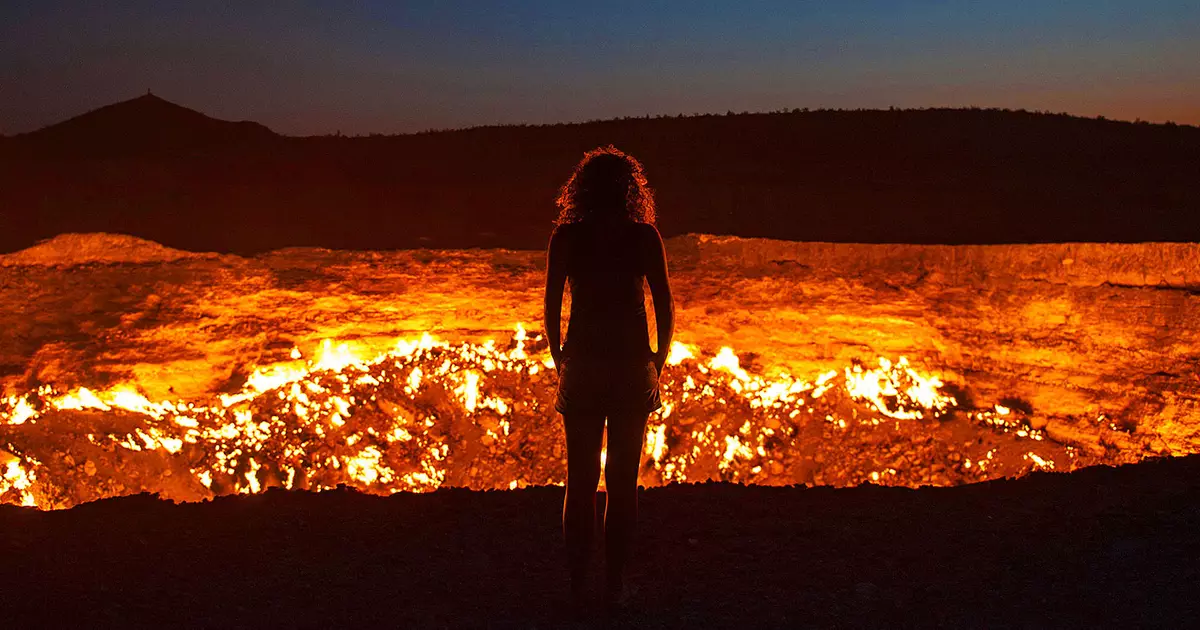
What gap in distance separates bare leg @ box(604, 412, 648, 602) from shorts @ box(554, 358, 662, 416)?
0.22 feet

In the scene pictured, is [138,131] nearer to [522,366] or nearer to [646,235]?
[522,366]

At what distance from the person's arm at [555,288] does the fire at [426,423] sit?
5.80 m

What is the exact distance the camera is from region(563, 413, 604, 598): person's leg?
363cm

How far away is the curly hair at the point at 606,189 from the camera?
141 inches

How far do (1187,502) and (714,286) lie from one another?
5.52 meters

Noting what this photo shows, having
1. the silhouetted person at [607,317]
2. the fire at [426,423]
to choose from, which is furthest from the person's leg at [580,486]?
the fire at [426,423]

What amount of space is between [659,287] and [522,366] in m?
6.53

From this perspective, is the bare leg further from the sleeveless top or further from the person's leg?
the sleeveless top

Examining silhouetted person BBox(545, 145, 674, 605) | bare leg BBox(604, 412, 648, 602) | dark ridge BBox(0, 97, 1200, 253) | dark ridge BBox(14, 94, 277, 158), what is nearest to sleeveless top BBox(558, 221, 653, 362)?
silhouetted person BBox(545, 145, 674, 605)

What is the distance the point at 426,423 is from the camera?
9.71 metres

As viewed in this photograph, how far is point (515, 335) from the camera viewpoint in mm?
10039

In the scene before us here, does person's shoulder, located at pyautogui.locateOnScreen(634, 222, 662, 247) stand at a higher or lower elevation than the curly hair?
lower

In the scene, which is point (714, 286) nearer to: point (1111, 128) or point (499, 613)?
point (499, 613)

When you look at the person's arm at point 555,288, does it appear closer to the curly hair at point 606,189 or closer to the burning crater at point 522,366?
the curly hair at point 606,189
